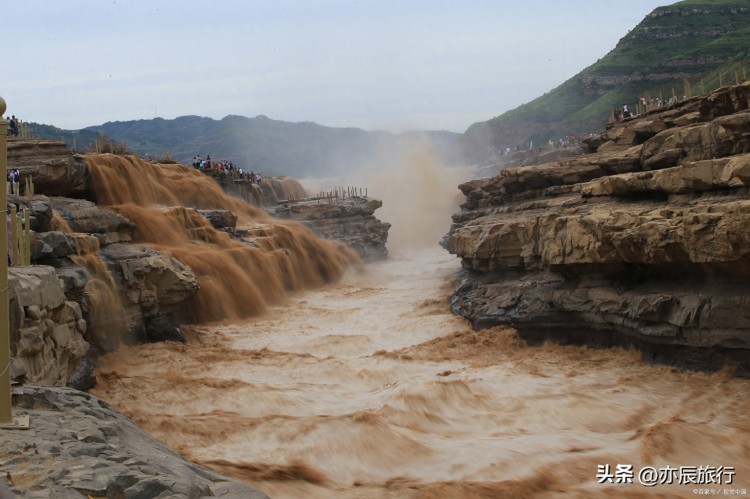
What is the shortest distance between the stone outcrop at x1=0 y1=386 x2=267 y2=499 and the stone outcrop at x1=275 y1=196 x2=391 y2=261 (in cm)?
2285

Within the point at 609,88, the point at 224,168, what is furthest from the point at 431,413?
the point at 609,88

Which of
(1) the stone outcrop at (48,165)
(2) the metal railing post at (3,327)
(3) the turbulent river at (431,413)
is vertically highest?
(1) the stone outcrop at (48,165)

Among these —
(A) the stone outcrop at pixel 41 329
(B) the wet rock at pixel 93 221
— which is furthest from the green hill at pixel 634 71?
(A) the stone outcrop at pixel 41 329

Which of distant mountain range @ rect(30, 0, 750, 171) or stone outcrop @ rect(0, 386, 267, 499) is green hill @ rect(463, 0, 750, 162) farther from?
stone outcrop @ rect(0, 386, 267, 499)

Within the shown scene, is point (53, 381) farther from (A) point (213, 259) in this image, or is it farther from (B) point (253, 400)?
(A) point (213, 259)

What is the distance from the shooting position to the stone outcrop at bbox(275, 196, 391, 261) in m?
28.5

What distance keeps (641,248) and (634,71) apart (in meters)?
60.3

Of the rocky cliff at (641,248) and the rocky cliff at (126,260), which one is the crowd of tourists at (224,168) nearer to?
the rocky cliff at (126,260)

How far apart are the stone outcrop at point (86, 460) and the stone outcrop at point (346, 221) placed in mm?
22847

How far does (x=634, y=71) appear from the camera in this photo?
214 ft

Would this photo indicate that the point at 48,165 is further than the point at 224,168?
No

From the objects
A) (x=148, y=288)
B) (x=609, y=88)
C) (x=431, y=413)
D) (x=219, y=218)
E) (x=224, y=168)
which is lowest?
(x=431, y=413)

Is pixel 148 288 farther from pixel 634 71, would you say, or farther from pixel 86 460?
pixel 634 71

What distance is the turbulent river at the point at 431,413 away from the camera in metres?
6.98
